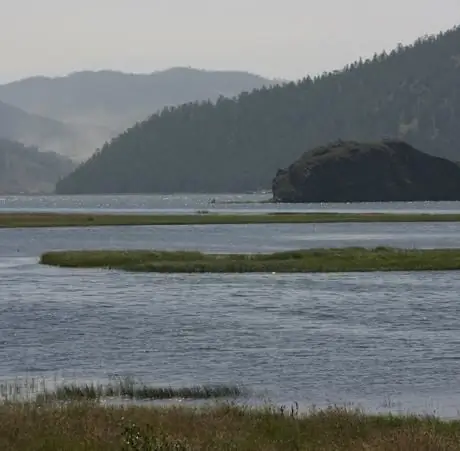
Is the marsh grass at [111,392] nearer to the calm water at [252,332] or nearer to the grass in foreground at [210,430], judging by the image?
the calm water at [252,332]

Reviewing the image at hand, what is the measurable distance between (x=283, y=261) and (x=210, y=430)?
64111 millimetres

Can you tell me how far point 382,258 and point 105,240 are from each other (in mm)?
60610

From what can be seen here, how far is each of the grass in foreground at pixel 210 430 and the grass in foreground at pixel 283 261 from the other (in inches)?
2278

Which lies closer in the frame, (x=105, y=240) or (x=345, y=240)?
(x=345, y=240)

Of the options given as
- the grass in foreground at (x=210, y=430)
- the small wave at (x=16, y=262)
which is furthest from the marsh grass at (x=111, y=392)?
the small wave at (x=16, y=262)

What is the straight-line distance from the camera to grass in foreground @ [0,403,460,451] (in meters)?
25.7

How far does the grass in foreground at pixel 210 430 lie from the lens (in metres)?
25.7

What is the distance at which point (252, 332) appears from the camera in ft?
181

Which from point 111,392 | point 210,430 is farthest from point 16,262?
point 210,430

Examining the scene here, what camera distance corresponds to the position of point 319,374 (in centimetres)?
4241

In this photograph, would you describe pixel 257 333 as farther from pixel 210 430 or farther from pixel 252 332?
pixel 210 430

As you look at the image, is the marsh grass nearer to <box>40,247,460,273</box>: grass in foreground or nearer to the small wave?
<box>40,247,460,273</box>: grass in foreground

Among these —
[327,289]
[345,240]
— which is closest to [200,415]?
[327,289]

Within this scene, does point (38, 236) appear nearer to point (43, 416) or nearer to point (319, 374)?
point (319, 374)
